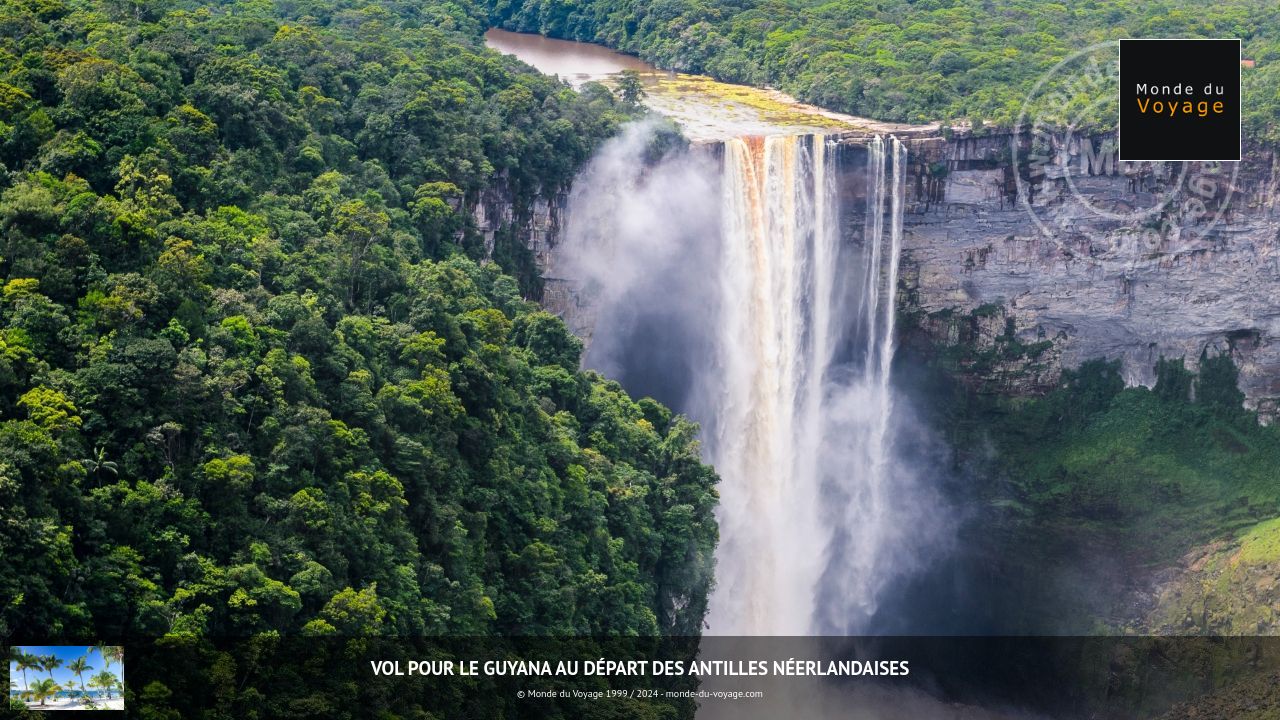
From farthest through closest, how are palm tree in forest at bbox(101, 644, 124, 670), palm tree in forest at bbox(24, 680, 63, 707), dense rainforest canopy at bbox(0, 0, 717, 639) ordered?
dense rainforest canopy at bbox(0, 0, 717, 639), palm tree in forest at bbox(101, 644, 124, 670), palm tree in forest at bbox(24, 680, 63, 707)

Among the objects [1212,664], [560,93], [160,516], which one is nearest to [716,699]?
[1212,664]

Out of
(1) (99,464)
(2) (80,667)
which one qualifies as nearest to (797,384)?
→ (1) (99,464)

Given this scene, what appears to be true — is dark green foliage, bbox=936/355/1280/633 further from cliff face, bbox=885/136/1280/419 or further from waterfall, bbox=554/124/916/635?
waterfall, bbox=554/124/916/635

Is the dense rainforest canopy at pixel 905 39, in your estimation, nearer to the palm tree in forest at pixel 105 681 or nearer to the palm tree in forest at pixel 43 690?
the palm tree in forest at pixel 105 681

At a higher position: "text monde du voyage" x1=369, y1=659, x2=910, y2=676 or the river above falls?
the river above falls

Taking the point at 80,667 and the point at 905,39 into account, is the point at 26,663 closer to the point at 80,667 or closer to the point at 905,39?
the point at 80,667

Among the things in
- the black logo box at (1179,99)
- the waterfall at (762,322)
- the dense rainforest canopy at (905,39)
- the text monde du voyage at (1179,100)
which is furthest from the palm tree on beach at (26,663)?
the text monde du voyage at (1179,100)

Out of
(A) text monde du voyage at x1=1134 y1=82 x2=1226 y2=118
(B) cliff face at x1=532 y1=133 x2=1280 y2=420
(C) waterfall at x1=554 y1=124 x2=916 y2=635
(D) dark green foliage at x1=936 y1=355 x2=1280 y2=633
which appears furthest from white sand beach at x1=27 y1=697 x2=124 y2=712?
(A) text monde du voyage at x1=1134 y1=82 x2=1226 y2=118

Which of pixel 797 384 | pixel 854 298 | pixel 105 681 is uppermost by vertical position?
pixel 854 298
